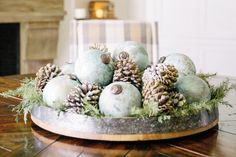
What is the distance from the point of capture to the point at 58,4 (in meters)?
3.64

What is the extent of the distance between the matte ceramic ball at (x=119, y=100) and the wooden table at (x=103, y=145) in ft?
0.25

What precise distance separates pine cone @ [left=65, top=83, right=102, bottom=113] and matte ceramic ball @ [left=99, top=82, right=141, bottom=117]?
20 mm

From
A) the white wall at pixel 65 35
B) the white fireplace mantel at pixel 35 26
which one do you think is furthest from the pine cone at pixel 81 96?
→ the white wall at pixel 65 35

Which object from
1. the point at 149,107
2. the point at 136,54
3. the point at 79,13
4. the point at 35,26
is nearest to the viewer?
the point at 149,107

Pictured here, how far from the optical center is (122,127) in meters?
0.85

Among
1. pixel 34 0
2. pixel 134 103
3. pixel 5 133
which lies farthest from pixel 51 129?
pixel 34 0

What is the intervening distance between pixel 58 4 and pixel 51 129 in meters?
2.86

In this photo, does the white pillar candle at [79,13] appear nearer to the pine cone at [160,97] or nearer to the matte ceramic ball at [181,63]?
the matte ceramic ball at [181,63]

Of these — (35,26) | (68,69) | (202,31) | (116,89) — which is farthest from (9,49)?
(116,89)

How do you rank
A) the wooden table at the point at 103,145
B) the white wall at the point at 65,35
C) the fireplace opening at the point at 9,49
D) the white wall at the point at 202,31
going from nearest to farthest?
the wooden table at the point at 103,145 → the white wall at the point at 202,31 → the fireplace opening at the point at 9,49 → the white wall at the point at 65,35

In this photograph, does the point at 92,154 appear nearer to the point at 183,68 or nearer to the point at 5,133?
the point at 5,133

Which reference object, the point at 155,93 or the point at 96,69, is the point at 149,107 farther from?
the point at 96,69

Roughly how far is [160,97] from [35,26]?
112 inches

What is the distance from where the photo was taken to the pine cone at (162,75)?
874 millimetres
